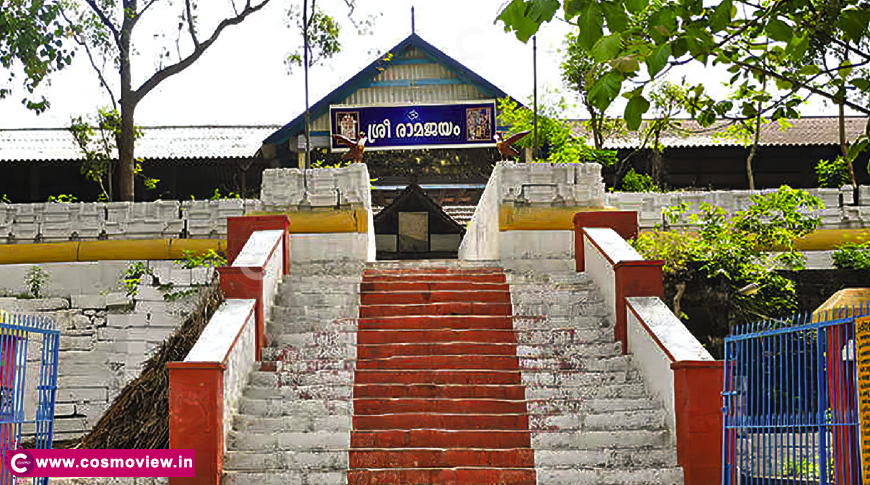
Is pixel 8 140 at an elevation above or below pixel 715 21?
above

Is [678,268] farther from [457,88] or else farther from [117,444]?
[457,88]

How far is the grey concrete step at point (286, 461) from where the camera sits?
746cm

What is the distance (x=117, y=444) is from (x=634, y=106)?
692 centimetres

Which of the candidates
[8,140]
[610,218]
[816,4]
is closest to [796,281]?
[610,218]

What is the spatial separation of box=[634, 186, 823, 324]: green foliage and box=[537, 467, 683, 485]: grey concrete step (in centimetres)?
382

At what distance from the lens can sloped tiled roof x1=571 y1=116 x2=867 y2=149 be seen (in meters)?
18.6

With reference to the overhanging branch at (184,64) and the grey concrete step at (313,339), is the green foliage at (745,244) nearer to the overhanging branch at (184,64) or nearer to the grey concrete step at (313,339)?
the grey concrete step at (313,339)

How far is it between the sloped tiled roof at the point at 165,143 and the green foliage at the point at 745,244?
370 inches

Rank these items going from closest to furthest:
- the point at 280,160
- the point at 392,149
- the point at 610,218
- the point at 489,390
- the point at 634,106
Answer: the point at 634,106, the point at 489,390, the point at 610,218, the point at 392,149, the point at 280,160

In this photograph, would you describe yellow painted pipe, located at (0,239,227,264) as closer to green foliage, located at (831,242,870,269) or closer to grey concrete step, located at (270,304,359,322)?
grey concrete step, located at (270,304,359,322)

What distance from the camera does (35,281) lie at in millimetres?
11828

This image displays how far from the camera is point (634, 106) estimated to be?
3.88 m

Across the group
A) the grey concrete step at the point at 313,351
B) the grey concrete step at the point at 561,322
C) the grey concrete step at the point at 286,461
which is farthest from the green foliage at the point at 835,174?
the grey concrete step at the point at 286,461

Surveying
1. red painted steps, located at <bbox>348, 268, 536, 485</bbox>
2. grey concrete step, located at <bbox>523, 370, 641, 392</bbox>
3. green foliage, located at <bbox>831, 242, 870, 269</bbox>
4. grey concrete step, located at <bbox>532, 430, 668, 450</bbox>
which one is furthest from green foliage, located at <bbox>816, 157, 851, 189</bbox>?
grey concrete step, located at <bbox>532, 430, 668, 450</bbox>
